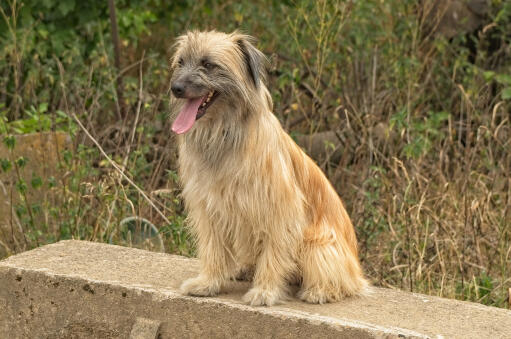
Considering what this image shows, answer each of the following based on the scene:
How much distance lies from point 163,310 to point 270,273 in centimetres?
66

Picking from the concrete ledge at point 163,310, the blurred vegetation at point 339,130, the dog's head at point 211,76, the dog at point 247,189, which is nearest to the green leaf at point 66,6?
the blurred vegetation at point 339,130

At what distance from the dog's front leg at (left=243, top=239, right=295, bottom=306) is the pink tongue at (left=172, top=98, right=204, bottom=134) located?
772mm

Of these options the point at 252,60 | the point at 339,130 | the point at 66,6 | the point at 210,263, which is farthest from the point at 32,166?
the point at 252,60

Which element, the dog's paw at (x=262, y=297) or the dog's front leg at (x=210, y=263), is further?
the dog's front leg at (x=210, y=263)

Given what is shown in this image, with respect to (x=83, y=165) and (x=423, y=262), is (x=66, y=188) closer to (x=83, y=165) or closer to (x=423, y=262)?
(x=83, y=165)

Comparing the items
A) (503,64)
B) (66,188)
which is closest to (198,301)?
(66,188)

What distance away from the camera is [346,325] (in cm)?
402

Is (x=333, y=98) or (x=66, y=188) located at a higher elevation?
(x=333, y=98)

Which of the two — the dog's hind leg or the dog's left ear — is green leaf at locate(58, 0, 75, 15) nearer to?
the dog's left ear

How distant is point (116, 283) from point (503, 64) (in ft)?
20.9

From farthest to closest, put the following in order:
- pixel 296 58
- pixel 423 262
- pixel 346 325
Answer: pixel 296 58, pixel 423 262, pixel 346 325

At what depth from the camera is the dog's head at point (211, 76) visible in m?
3.92

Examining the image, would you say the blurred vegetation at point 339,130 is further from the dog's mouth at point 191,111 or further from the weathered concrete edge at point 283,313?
the dog's mouth at point 191,111

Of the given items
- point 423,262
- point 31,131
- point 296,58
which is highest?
point 296,58
